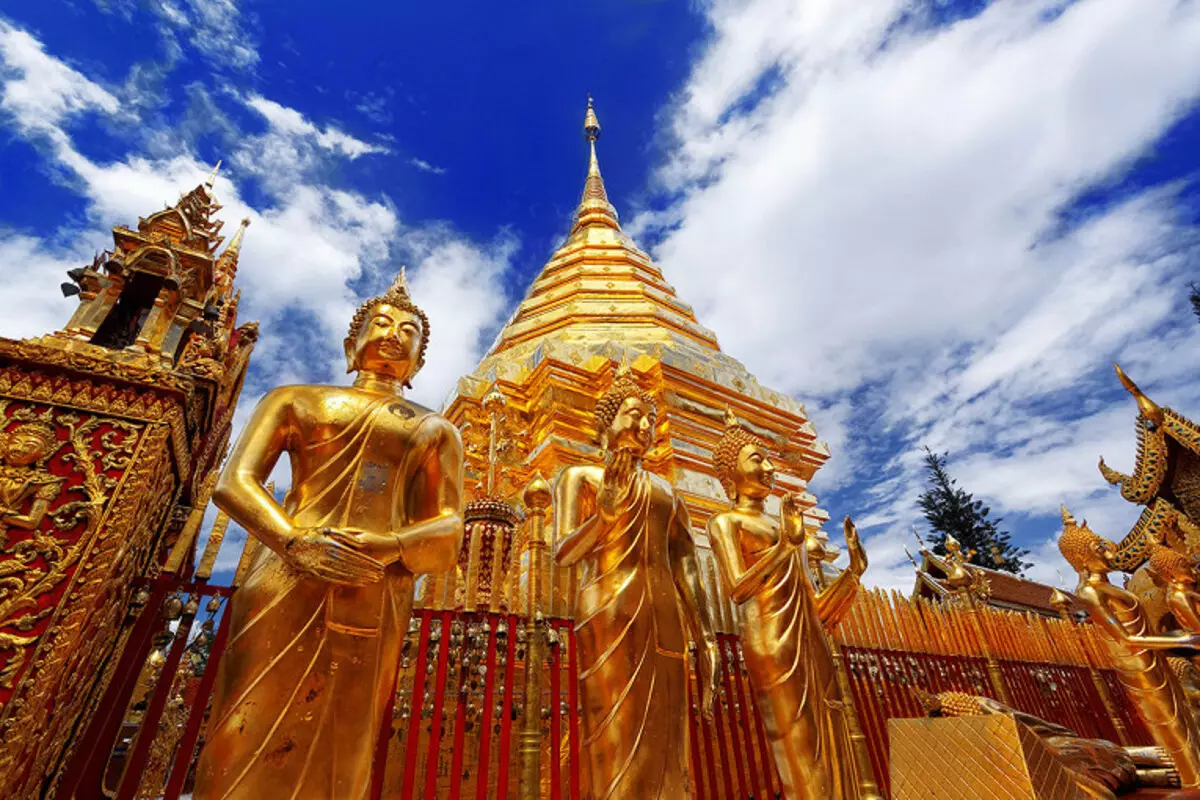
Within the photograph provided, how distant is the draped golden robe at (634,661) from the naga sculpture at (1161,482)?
993 cm

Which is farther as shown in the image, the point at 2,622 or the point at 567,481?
the point at 567,481

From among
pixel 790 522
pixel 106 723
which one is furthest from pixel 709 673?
pixel 106 723

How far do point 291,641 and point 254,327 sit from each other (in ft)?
8.87

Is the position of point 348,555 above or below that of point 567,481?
below

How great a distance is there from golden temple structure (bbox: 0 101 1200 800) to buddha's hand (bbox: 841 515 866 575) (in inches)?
0.8

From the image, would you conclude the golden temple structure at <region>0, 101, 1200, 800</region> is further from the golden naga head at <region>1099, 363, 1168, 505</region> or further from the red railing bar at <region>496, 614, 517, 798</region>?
the golden naga head at <region>1099, 363, 1168, 505</region>

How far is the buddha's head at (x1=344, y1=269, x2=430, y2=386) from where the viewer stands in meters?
2.58

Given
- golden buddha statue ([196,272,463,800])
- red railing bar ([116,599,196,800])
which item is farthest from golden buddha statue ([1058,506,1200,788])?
red railing bar ([116,599,196,800])

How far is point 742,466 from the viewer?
3.77m

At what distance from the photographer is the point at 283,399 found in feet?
7.41

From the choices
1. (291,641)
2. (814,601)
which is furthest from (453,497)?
(814,601)

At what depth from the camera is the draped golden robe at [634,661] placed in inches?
95.1

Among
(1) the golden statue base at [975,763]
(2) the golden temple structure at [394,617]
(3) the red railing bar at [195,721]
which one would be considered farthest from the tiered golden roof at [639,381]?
(3) the red railing bar at [195,721]

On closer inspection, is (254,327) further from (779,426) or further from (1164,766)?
(1164,766)
